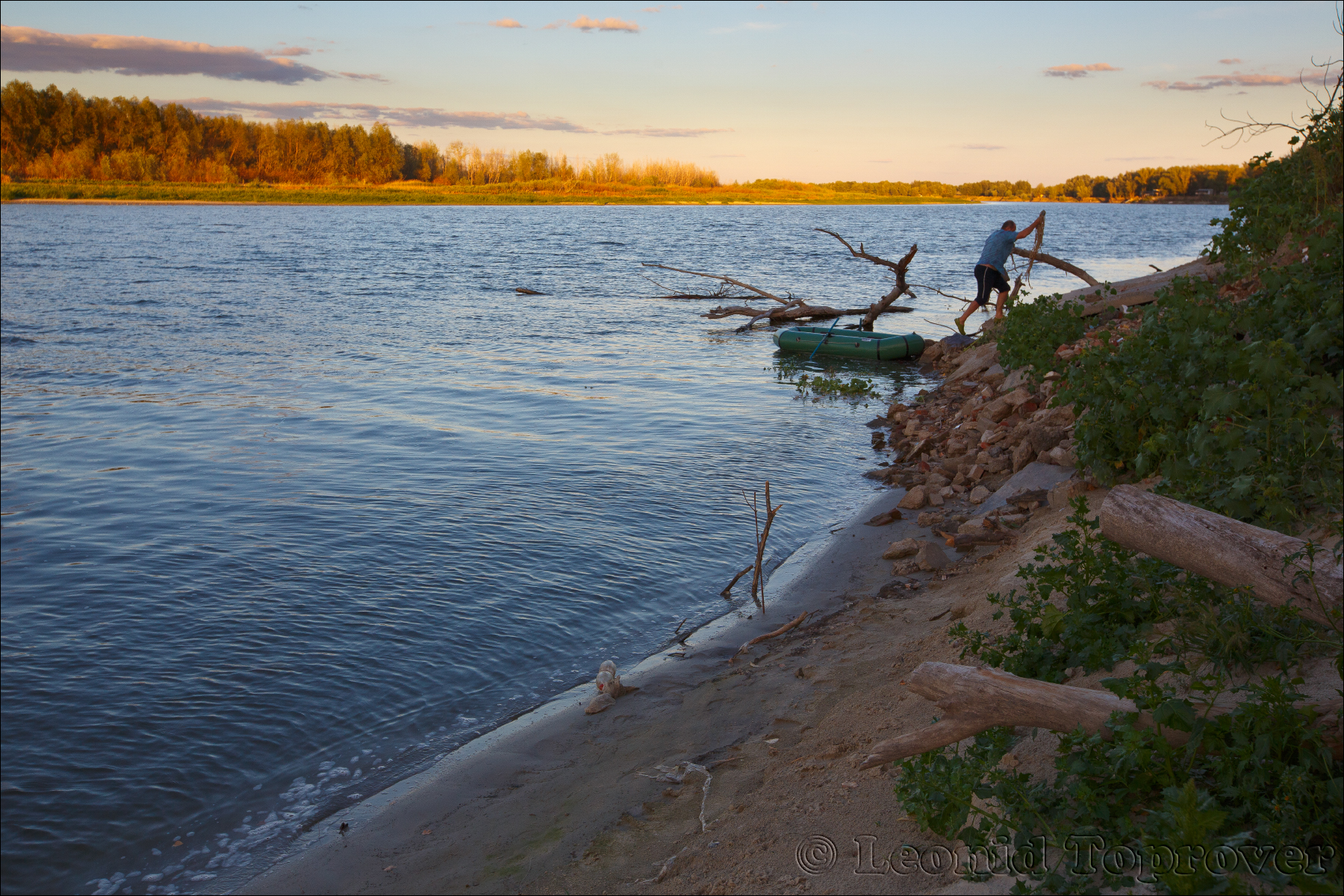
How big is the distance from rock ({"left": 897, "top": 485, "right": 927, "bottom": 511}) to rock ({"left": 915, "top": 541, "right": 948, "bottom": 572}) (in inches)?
65.0

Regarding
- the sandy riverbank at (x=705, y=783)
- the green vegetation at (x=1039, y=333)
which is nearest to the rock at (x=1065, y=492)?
the sandy riverbank at (x=705, y=783)

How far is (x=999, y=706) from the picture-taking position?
10.1 ft

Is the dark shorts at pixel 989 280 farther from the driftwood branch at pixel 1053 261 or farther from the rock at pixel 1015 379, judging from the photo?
the rock at pixel 1015 379

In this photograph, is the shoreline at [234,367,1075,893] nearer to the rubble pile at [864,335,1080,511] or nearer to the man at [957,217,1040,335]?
the rubble pile at [864,335,1080,511]

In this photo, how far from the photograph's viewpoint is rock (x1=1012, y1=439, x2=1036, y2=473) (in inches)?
328

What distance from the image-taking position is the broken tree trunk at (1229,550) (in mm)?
3086

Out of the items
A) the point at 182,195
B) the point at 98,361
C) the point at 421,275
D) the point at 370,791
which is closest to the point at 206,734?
the point at 370,791

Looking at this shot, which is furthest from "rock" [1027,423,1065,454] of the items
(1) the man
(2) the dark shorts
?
(2) the dark shorts

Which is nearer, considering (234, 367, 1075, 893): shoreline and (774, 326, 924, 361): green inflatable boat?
(234, 367, 1075, 893): shoreline

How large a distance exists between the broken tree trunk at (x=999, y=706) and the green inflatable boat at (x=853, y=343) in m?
17.0

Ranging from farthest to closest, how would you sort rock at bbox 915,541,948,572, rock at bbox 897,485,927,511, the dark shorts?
the dark shorts, rock at bbox 897,485,927,511, rock at bbox 915,541,948,572

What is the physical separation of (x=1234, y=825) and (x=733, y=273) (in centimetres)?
3834

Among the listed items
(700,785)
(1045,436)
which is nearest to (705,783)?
(700,785)

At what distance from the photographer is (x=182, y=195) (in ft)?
302
